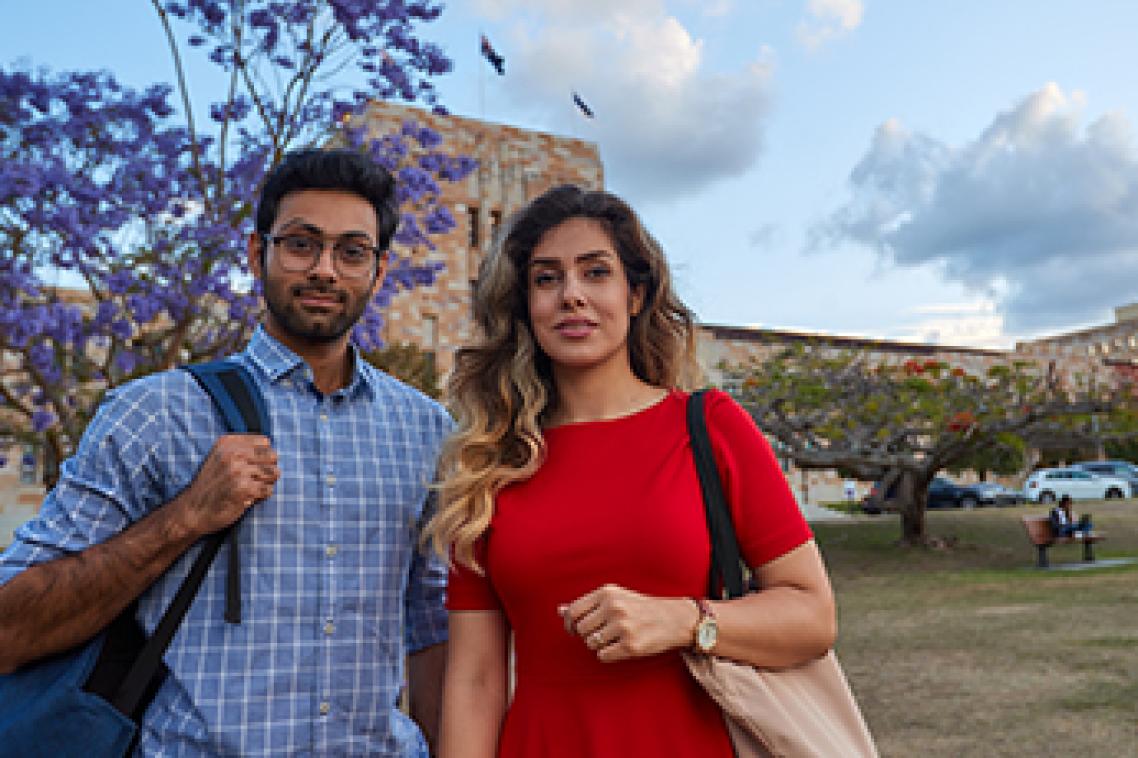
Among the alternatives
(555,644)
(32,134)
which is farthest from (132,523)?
(32,134)

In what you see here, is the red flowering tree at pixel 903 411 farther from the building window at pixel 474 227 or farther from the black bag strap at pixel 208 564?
the black bag strap at pixel 208 564

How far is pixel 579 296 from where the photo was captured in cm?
197

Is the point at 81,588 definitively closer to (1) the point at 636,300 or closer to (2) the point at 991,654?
(1) the point at 636,300

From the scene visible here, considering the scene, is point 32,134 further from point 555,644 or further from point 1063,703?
point 1063,703

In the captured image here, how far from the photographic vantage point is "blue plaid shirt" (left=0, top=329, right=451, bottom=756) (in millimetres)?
1653

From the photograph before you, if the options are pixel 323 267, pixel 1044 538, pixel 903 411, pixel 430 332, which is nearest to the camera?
pixel 323 267

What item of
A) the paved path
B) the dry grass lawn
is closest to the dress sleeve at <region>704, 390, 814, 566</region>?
the dry grass lawn

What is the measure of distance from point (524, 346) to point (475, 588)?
65 cm

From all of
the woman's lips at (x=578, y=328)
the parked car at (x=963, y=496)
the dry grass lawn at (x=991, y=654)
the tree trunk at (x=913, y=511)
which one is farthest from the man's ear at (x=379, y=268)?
the parked car at (x=963, y=496)

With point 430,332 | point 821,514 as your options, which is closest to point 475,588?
point 430,332

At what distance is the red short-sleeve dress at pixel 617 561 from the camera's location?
1.71 m

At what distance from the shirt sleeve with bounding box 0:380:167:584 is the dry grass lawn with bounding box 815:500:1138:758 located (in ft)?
17.4

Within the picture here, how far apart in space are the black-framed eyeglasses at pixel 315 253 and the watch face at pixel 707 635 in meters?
1.17

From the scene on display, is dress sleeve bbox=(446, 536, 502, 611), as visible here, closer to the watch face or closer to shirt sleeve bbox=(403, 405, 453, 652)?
shirt sleeve bbox=(403, 405, 453, 652)
